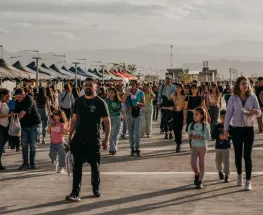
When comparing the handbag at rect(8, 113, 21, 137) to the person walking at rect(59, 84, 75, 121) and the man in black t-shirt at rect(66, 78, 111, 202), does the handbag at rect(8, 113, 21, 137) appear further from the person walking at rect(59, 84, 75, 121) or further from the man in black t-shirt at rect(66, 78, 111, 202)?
the person walking at rect(59, 84, 75, 121)

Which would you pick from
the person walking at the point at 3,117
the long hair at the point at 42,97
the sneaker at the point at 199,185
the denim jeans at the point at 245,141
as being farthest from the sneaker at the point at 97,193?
the long hair at the point at 42,97

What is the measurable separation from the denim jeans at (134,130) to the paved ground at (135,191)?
0.66m

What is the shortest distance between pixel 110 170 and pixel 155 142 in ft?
17.4

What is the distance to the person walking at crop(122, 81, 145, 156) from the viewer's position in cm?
1332

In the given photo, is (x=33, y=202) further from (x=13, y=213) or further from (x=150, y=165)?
(x=150, y=165)

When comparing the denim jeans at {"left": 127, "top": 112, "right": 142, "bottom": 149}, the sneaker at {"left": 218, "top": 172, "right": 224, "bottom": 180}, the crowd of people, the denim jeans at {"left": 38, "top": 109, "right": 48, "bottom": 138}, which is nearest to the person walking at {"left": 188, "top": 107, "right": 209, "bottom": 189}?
the crowd of people

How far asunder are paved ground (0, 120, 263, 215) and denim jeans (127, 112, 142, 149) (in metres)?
0.66

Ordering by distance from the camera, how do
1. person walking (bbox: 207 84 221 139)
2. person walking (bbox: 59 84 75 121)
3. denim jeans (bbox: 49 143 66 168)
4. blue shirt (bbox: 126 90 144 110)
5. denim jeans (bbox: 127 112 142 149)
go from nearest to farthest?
denim jeans (bbox: 49 143 66 168)
denim jeans (bbox: 127 112 142 149)
blue shirt (bbox: 126 90 144 110)
person walking (bbox: 207 84 221 139)
person walking (bbox: 59 84 75 121)

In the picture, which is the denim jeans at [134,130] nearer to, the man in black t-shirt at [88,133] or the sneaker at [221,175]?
the sneaker at [221,175]

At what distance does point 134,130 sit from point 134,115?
348 mm

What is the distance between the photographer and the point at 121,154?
13562mm

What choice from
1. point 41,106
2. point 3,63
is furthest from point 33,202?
point 3,63

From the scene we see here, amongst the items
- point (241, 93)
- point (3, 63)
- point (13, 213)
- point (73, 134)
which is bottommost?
point (13, 213)

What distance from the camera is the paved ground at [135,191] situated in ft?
25.4
